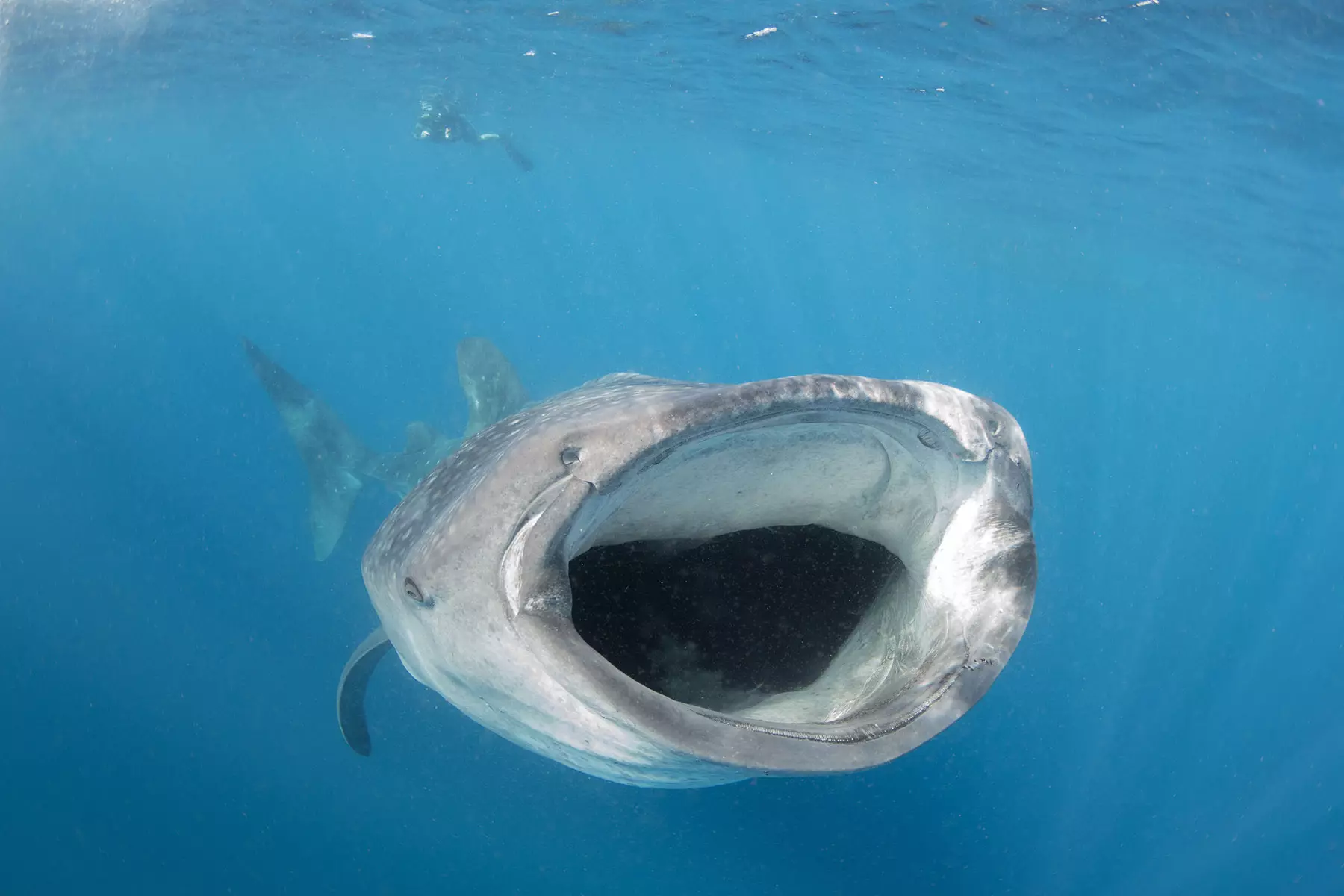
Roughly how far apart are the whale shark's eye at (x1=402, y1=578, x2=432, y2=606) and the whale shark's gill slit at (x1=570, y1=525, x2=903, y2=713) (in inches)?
42.0

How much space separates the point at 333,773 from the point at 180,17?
59.3 feet

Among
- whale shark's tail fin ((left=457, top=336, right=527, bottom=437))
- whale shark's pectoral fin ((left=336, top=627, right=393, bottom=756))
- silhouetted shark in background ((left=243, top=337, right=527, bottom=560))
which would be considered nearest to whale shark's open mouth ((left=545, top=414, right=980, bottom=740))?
whale shark's pectoral fin ((left=336, top=627, right=393, bottom=756))

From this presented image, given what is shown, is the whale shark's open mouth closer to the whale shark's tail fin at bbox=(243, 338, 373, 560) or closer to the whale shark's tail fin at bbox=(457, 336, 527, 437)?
the whale shark's tail fin at bbox=(457, 336, 527, 437)

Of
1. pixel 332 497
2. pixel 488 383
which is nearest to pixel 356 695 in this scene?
pixel 488 383

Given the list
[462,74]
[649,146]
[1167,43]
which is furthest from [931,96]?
[649,146]

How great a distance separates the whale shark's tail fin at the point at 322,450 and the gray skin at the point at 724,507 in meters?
10.7

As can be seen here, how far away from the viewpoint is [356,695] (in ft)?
18.8

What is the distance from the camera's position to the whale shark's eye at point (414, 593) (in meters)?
2.04

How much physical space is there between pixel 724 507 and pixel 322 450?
37.3 ft

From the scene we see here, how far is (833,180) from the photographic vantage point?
35.3 meters

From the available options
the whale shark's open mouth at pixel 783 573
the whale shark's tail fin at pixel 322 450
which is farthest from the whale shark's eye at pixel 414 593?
the whale shark's tail fin at pixel 322 450

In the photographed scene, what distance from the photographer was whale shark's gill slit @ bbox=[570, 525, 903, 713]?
293cm

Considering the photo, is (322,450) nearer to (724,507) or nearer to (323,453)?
(323,453)

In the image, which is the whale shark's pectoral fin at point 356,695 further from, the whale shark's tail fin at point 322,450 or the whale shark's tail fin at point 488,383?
the whale shark's tail fin at point 322,450
